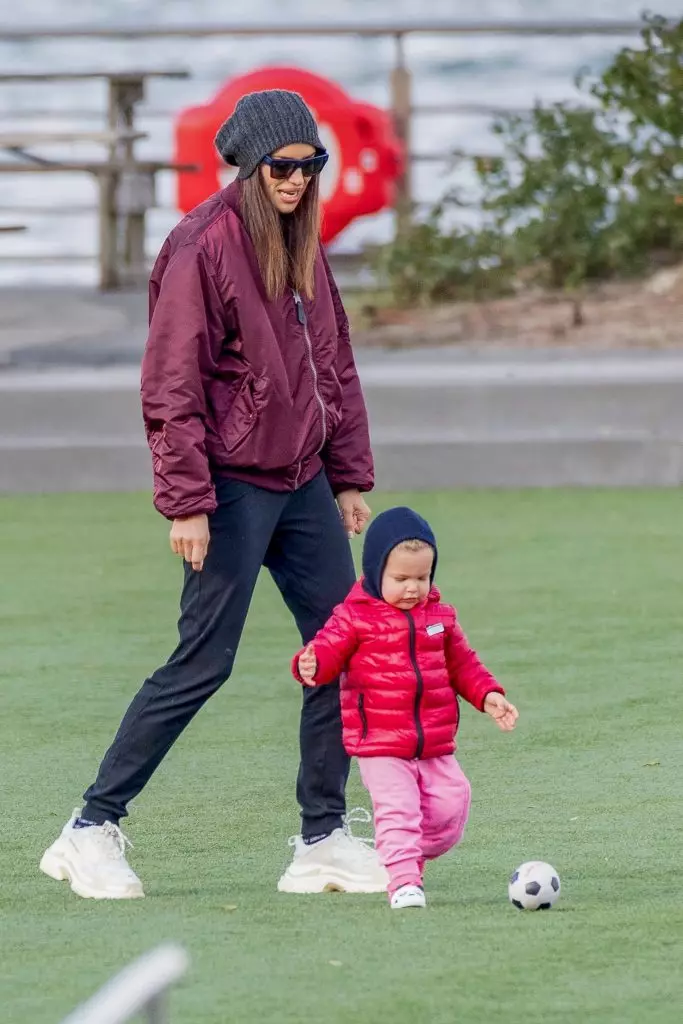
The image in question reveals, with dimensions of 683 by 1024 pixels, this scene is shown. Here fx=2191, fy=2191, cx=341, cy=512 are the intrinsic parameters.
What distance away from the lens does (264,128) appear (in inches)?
→ 183

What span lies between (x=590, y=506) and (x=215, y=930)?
605 cm

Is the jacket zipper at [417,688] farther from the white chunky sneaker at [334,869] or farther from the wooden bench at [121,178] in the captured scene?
the wooden bench at [121,178]

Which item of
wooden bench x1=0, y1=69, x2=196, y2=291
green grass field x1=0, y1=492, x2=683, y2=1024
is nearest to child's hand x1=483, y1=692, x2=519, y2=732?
green grass field x1=0, y1=492, x2=683, y2=1024

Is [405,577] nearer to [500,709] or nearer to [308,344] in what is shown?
[500,709]

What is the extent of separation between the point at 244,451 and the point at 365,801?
129cm

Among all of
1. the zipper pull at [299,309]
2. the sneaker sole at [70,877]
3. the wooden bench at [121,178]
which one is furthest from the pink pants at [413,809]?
the wooden bench at [121,178]

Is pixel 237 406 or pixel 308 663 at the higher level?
pixel 237 406

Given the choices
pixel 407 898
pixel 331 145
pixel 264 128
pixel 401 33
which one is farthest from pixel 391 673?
pixel 331 145

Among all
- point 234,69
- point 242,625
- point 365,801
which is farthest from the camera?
point 234,69

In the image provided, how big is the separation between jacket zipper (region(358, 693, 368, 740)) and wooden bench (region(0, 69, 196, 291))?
332 inches

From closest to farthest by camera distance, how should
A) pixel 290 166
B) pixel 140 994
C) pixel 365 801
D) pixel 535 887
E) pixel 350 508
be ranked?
pixel 140 994, pixel 535 887, pixel 290 166, pixel 350 508, pixel 365 801

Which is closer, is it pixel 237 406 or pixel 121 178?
pixel 237 406

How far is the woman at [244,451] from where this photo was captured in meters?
4.63

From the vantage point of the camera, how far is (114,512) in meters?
10.3
